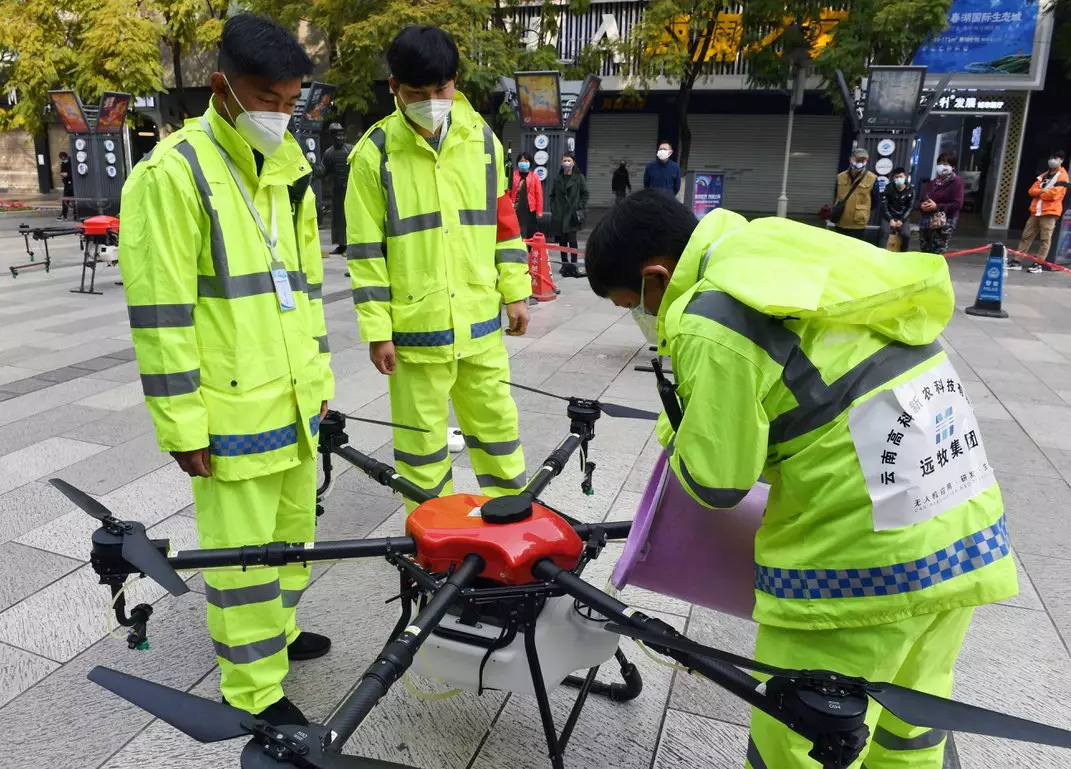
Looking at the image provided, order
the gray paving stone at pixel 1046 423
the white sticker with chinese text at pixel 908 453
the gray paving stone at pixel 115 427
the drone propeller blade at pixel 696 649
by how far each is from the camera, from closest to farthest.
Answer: the drone propeller blade at pixel 696 649 < the white sticker with chinese text at pixel 908 453 < the gray paving stone at pixel 115 427 < the gray paving stone at pixel 1046 423

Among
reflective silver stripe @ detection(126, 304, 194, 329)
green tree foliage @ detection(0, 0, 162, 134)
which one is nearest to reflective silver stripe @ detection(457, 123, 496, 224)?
reflective silver stripe @ detection(126, 304, 194, 329)

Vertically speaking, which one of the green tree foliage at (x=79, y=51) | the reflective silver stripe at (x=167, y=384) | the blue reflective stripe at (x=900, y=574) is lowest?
the blue reflective stripe at (x=900, y=574)

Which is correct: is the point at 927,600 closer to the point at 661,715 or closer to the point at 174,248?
the point at 661,715

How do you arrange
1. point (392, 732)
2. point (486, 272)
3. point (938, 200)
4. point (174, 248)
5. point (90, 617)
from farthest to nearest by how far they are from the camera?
1. point (938, 200)
2. point (486, 272)
3. point (90, 617)
4. point (392, 732)
5. point (174, 248)

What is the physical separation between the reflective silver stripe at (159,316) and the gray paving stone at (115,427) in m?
2.84

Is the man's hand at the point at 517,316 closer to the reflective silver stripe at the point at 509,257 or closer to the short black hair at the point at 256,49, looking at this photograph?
the reflective silver stripe at the point at 509,257

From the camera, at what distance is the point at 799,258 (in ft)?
4.64

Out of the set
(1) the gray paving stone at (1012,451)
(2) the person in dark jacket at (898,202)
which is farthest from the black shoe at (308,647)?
(2) the person in dark jacket at (898,202)

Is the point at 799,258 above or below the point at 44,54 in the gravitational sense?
below

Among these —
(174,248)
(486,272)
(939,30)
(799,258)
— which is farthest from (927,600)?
(939,30)

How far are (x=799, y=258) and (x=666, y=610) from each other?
1.97 m

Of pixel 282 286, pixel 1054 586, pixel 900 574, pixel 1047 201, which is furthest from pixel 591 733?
pixel 1047 201

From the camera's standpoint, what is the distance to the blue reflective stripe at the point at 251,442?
7.20 feet

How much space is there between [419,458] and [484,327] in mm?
Result: 566
